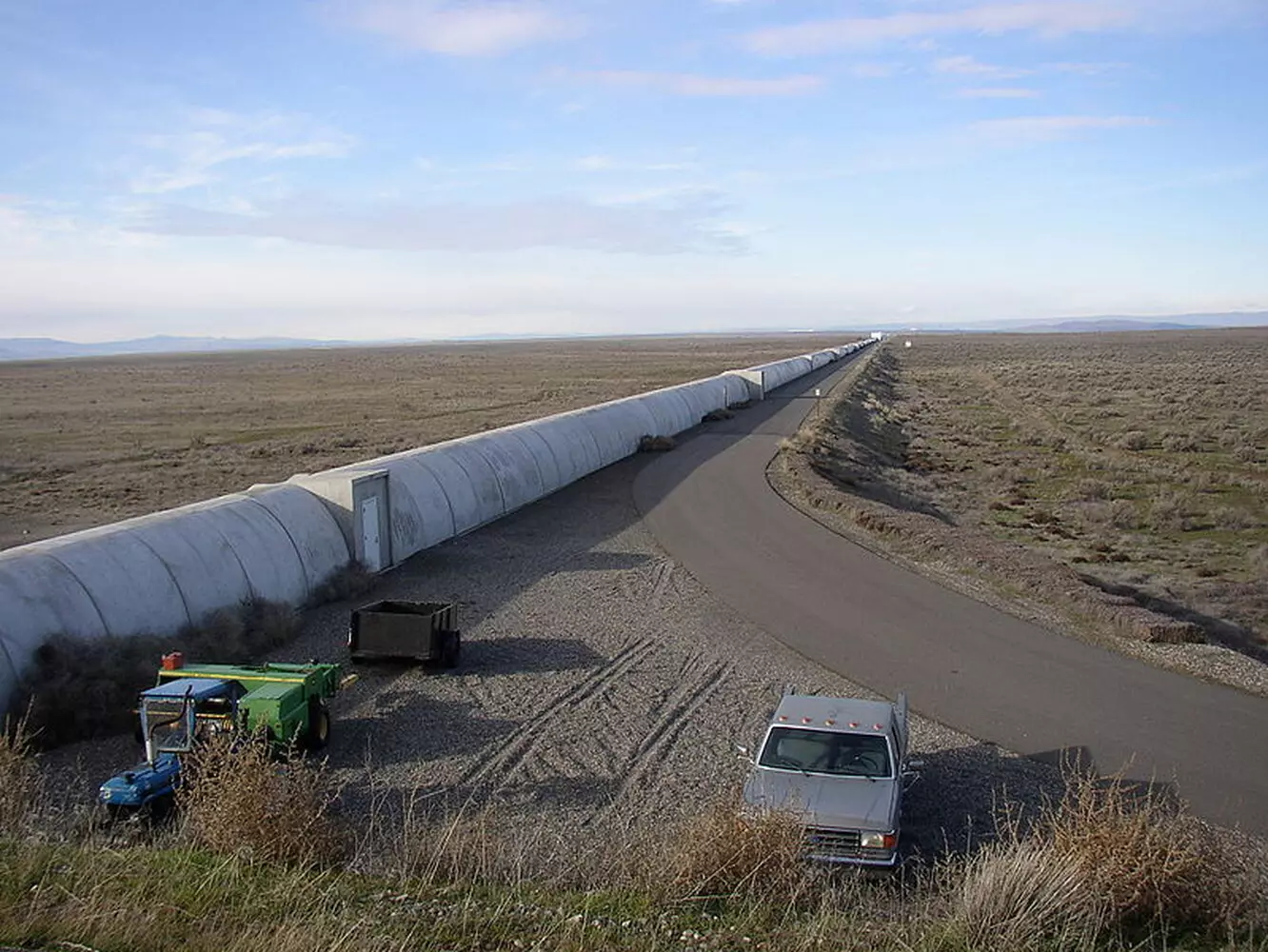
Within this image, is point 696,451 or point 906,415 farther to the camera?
point 906,415

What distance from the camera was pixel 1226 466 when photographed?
42469 mm

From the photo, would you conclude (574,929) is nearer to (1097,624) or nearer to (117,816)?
(117,816)

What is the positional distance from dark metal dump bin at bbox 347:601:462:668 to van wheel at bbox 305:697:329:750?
3.04m

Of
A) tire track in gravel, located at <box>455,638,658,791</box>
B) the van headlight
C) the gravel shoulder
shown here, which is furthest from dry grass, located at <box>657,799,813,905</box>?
tire track in gravel, located at <box>455,638,658,791</box>

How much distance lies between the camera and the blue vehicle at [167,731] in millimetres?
10852

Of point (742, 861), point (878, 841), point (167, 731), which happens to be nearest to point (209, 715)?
point (167, 731)

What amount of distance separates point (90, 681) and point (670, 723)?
727 centimetres

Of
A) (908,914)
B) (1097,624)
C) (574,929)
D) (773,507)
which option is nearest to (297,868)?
(574,929)

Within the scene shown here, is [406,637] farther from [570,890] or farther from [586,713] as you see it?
[570,890]

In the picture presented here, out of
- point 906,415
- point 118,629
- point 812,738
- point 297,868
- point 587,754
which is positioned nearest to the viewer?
point 297,868

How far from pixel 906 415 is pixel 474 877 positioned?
61009 millimetres

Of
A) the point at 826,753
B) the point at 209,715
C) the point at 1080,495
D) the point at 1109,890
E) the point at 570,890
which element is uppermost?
the point at 209,715

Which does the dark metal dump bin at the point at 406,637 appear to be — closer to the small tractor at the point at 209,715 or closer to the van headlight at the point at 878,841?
the small tractor at the point at 209,715

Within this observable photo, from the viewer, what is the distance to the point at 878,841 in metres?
10.2
